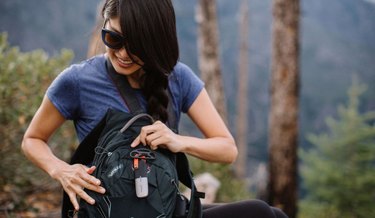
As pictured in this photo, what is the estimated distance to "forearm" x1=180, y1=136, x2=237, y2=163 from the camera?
1.93 meters

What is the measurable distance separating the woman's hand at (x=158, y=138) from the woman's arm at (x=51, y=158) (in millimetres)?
217

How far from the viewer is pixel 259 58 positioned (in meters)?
60.2

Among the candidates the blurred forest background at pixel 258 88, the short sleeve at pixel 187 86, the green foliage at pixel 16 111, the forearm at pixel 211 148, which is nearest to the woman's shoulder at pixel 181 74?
the short sleeve at pixel 187 86

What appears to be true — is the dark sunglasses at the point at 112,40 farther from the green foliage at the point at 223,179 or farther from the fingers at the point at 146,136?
the green foliage at the point at 223,179

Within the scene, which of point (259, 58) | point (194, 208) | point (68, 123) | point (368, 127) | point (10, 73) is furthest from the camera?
point (259, 58)

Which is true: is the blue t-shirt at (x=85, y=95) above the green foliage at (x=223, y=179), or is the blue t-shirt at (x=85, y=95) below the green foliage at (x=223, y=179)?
above

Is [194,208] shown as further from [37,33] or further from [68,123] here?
[37,33]

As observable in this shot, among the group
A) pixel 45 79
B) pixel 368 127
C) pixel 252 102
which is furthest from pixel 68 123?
pixel 252 102

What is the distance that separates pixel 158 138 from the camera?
1762mm

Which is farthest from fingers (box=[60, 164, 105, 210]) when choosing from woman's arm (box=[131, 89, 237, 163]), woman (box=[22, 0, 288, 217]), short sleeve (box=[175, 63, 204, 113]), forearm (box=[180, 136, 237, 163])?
short sleeve (box=[175, 63, 204, 113])

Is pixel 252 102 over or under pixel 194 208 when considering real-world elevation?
under

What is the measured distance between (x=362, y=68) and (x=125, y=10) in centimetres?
6535

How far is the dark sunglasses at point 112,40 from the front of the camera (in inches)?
68.8

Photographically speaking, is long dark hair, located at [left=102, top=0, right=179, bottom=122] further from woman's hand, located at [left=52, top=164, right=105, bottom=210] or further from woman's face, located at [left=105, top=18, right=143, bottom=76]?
woman's hand, located at [left=52, top=164, right=105, bottom=210]
